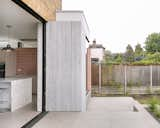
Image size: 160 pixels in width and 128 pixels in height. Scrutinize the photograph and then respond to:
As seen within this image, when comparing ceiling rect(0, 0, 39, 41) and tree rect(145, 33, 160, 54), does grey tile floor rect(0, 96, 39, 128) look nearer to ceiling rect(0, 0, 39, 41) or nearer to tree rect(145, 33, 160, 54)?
ceiling rect(0, 0, 39, 41)

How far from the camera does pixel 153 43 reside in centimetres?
3005

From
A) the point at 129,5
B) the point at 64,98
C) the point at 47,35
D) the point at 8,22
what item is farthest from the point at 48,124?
the point at 129,5

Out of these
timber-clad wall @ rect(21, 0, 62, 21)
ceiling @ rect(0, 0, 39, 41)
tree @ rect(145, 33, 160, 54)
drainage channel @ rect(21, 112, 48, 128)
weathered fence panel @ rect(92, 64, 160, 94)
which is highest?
tree @ rect(145, 33, 160, 54)

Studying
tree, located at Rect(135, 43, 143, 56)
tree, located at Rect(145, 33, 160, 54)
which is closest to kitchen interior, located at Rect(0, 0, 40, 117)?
tree, located at Rect(135, 43, 143, 56)

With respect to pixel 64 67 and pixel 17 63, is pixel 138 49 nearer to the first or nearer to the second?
pixel 17 63

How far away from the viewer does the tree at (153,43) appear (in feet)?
98.5

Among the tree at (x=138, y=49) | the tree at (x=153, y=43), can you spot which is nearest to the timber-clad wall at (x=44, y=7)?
the tree at (x=138, y=49)

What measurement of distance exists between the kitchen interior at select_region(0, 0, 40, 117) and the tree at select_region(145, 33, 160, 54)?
68.5 ft

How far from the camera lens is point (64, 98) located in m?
7.17

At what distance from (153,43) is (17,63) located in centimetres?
2206

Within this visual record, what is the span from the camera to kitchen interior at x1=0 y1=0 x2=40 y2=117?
22.0 feet

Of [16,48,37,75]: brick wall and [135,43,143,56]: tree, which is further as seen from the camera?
[135,43,143,56]: tree

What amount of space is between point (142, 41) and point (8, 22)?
84.7 ft

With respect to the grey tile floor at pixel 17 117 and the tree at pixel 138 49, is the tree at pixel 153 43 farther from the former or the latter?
the grey tile floor at pixel 17 117
